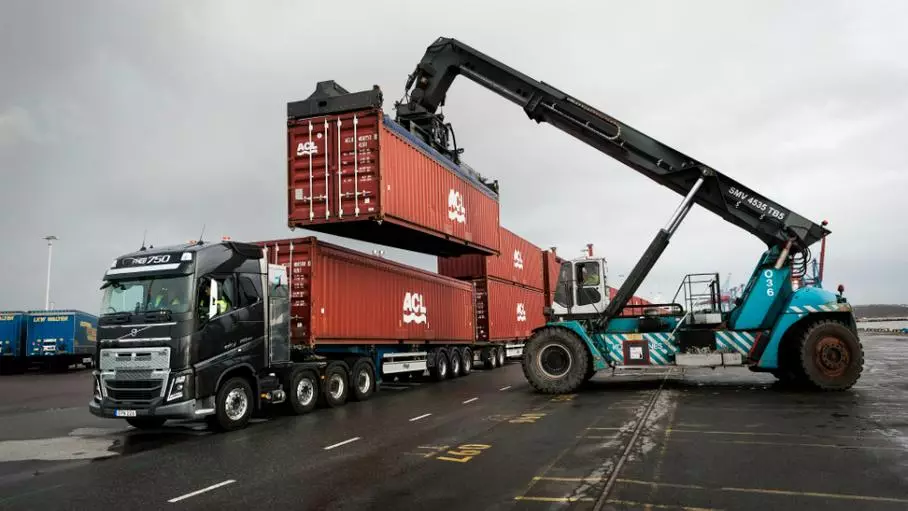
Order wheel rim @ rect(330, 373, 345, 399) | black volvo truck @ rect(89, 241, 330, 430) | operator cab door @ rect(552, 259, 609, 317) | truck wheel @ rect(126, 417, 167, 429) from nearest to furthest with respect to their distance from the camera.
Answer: black volvo truck @ rect(89, 241, 330, 430) < truck wheel @ rect(126, 417, 167, 429) < wheel rim @ rect(330, 373, 345, 399) < operator cab door @ rect(552, 259, 609, 317)

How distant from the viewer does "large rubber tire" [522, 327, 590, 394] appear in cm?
1333

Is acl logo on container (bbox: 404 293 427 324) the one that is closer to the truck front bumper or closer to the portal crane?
the portal crane

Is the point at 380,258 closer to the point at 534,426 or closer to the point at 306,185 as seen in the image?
the point at 306,185

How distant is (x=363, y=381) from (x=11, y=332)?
23.7 meters

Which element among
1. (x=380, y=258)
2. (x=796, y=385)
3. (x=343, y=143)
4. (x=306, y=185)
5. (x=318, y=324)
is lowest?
(x=796, y=385)

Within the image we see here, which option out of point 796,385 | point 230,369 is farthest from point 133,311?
point 796,385

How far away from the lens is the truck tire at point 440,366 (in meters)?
18.5

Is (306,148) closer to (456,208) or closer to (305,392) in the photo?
(456,208)

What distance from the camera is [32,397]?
1719cm

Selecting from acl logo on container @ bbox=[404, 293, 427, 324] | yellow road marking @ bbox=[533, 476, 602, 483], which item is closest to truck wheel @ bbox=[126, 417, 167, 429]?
acl logo on container @ bbox=[404, 293, 427, 324]

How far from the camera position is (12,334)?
27969mm

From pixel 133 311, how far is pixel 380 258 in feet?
22.5

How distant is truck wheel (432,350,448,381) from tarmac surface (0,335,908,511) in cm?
619

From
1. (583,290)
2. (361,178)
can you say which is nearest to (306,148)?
(361,178)
